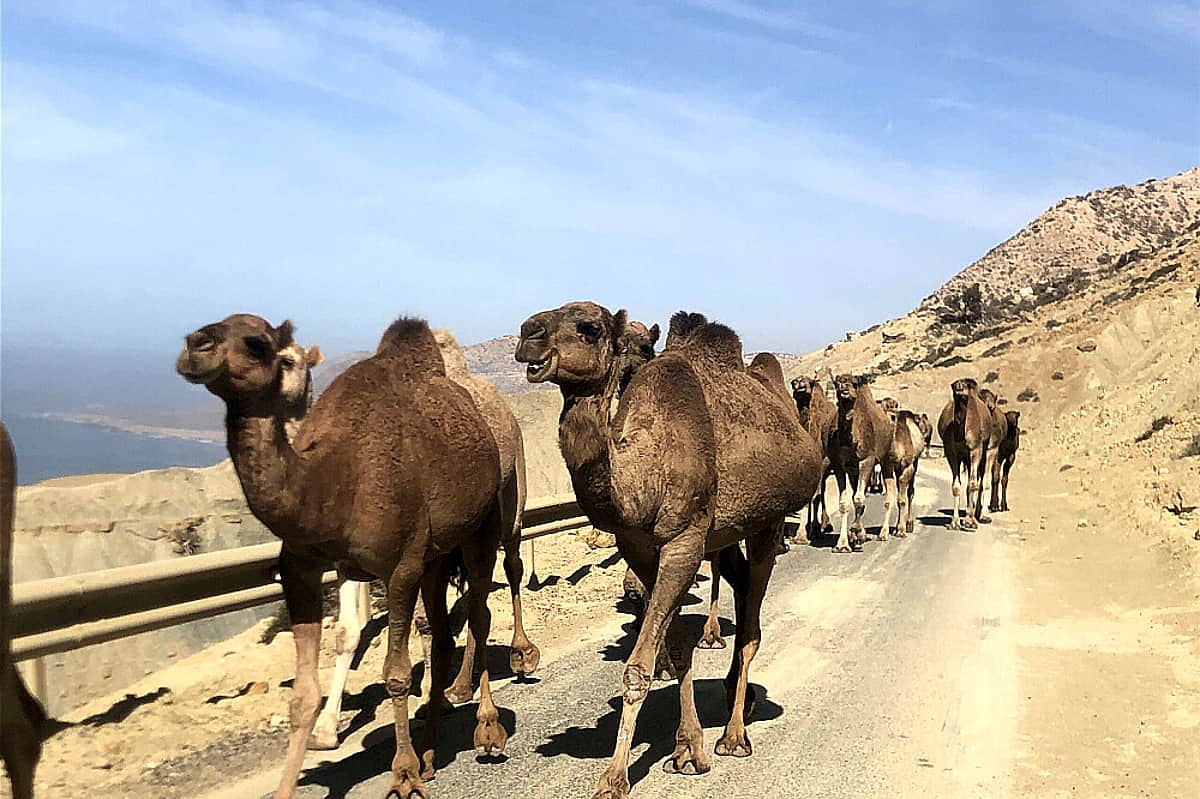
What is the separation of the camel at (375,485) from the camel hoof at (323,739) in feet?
2.12

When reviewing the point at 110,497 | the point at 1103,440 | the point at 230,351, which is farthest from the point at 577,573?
the point at 1103,440

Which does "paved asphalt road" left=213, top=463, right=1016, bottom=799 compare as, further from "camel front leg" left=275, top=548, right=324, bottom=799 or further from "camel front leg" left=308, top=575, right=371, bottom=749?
"camel front leg" left=275, top=548, right=324, bottom=799

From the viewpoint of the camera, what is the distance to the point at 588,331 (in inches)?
195

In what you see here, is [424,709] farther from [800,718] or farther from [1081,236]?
[1081,236]

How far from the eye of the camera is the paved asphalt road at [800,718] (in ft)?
19.2

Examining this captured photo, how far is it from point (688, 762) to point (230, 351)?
3731 millimetres

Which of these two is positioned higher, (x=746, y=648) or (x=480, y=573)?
(x=480, y=573)

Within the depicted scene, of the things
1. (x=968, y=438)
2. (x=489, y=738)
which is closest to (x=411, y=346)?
(x=489, y=738)

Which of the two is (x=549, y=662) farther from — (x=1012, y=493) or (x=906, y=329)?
(x=906, y=329)

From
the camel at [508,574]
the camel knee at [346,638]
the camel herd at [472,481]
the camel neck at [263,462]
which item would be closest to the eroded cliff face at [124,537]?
the camel at [508,574]

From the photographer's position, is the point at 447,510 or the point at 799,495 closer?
the point at 447,510

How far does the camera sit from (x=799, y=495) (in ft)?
22.6

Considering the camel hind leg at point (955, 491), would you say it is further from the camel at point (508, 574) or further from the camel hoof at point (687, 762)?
the camel hoof at point (687, 762)

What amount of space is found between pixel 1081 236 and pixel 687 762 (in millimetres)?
122786
